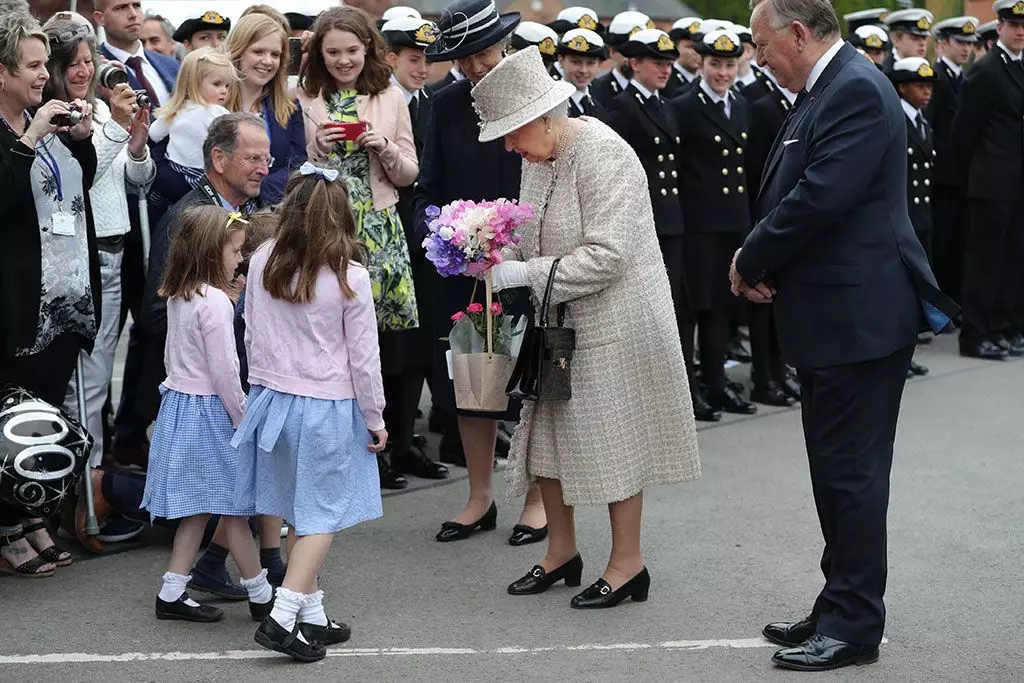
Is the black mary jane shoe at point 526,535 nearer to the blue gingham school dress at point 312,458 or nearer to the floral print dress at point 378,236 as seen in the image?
the floral print dress at point 378,236

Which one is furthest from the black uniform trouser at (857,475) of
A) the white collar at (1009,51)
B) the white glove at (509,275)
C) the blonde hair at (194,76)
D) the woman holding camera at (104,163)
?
the white collar at (1009,51)

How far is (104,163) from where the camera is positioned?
630 cm

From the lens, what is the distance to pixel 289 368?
487 cm

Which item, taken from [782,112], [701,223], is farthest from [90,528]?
[782,112]

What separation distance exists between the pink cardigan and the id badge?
1205mm

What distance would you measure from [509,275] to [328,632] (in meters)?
1.38

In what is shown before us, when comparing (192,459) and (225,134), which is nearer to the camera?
(192,459)

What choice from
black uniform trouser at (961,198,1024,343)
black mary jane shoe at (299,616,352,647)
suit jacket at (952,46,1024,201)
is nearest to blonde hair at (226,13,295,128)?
black mary jane shoe at (299,616,352,647)

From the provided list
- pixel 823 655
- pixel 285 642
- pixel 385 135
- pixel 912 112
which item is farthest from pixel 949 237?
pixel 285 642

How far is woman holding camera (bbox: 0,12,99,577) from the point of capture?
216 inches

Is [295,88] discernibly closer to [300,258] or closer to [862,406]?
[300,258]

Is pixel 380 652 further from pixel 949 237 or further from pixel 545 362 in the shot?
pixel 949 237

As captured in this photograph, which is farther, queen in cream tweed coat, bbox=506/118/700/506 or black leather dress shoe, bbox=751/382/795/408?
black leather dress shoe, bbox=751/382/795/408

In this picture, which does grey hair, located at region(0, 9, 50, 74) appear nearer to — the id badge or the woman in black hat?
the id badge
